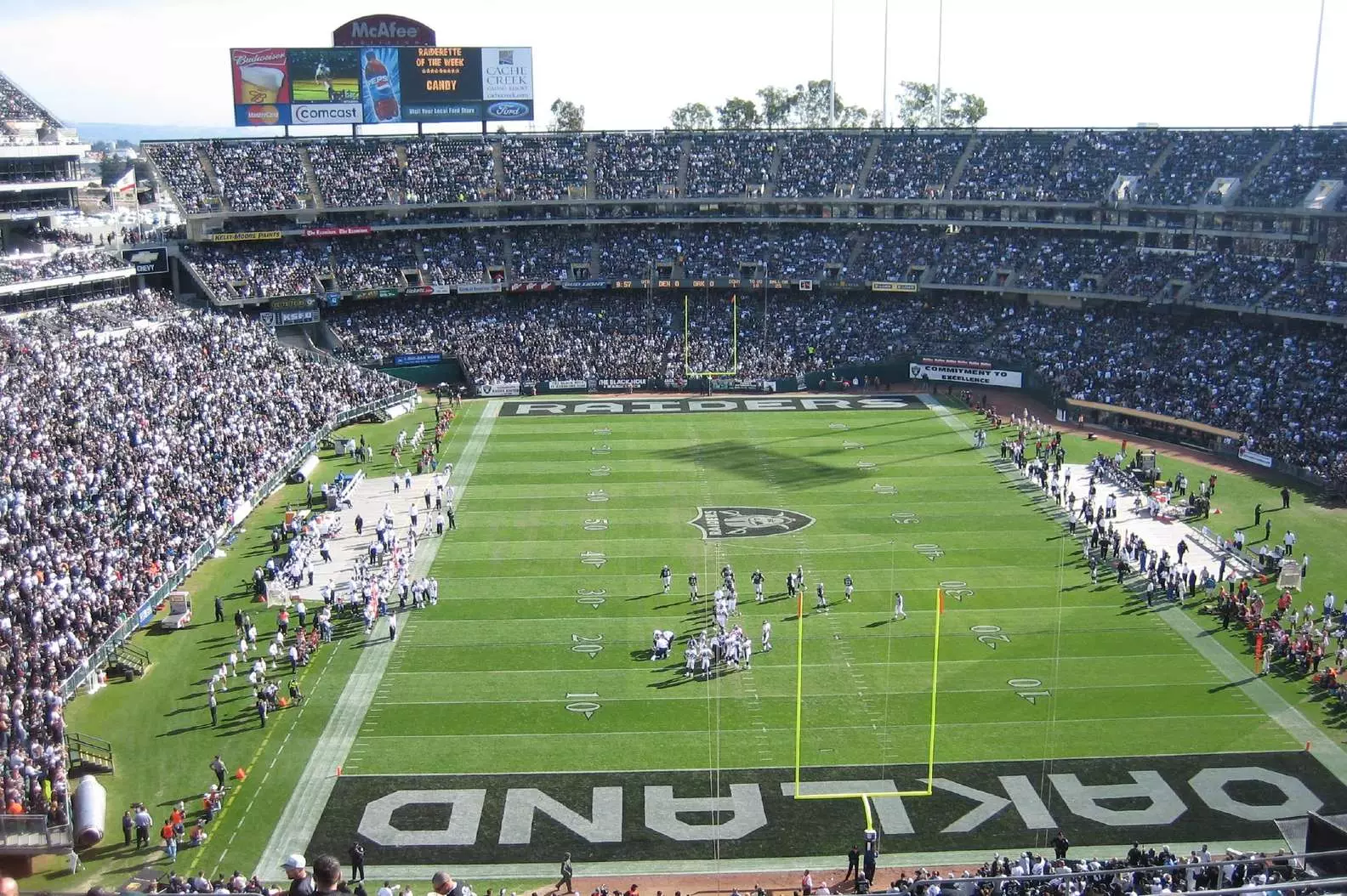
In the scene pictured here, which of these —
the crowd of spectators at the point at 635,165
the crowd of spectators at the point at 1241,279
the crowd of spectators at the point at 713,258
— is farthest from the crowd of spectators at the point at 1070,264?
the crowd of spectators at the point at 635,165

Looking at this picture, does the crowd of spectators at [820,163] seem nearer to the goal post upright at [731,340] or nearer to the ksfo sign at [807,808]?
the goal post upright at [731,340]

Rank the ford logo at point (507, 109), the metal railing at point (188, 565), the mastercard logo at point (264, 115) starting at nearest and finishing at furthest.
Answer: the metal railing at point (188, 565)
the mastercard logo at point (264, 115)
the ford logo at point (507, 109)

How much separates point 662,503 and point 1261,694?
20.2 m

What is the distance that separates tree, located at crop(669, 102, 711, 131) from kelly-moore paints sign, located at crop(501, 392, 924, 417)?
58.1m

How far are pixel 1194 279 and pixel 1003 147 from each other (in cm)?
1591

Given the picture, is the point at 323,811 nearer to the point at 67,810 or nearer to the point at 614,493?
the point at 67,810

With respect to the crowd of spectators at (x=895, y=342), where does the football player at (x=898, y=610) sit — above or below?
below

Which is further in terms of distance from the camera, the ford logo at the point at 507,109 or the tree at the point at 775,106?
the tree at the point at 775,106

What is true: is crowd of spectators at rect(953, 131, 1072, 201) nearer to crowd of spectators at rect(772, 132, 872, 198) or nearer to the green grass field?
crowd of spectators at rect(772, 132, 872, 198)

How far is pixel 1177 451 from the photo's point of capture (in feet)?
159

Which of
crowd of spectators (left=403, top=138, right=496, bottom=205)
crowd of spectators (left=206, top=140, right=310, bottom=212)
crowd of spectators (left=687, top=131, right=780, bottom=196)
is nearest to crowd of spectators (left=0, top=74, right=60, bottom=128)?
crowd of spectators (left=206, top=140, right=310, bottom=212)

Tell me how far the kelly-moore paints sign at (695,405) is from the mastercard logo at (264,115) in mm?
22748

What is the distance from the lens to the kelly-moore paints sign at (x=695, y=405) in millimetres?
56875

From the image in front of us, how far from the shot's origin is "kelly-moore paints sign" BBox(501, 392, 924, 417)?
56875 millimetres
